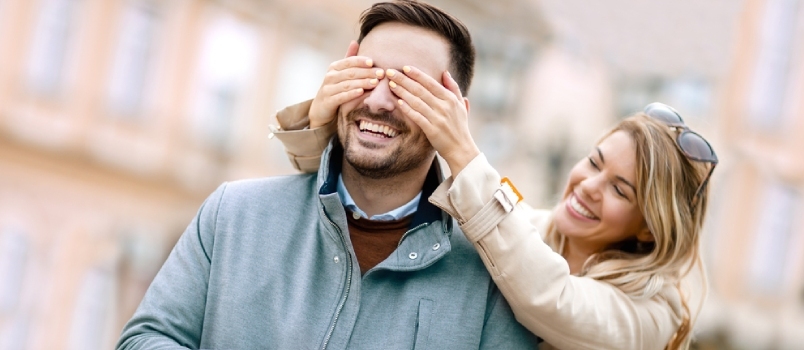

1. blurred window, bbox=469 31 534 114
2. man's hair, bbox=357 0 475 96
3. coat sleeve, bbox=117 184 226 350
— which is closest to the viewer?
coat sleeve, bbox=117 184 226 350

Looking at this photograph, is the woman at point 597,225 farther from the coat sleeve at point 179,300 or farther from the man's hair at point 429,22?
the coat sleeve at point 179,300

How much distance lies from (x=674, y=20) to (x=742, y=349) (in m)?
4.74

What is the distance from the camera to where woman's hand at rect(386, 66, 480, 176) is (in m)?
2.90

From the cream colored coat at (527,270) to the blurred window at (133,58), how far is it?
37.9ft

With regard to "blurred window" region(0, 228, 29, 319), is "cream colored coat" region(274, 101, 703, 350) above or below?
above

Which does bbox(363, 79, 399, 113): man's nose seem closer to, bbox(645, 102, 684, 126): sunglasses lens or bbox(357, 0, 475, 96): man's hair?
bbox(357, 0, 475, 96): man's hair

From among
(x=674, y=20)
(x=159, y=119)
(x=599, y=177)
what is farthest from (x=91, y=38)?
(x=599, y=177)

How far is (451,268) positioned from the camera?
120 inches

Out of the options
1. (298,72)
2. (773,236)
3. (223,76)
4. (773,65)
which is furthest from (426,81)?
(773,65)

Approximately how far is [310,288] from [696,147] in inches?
56.5

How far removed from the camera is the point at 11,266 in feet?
41.9

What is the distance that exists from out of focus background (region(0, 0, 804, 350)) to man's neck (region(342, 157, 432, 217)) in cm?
903

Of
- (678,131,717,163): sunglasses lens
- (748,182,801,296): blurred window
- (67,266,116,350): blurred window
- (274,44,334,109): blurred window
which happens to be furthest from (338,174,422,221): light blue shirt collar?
(748,182,801,296): blurred window

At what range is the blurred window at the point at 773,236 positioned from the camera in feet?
55.3
